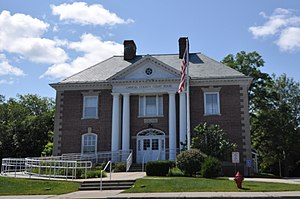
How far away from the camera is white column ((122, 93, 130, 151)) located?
2961 centimetres

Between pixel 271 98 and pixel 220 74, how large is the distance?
16.3m

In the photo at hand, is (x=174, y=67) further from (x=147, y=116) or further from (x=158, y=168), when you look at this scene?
(x=158, y=168)

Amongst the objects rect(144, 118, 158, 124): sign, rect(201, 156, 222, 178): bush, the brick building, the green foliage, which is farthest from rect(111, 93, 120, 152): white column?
rect(201, 156, 222, 178): bush

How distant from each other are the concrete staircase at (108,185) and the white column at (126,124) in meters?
10.9

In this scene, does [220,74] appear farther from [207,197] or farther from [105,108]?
[207,197]

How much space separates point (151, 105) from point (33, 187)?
14.8 meters

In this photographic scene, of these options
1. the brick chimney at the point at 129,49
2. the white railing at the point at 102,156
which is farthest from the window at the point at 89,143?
the brick chimney at the point at 129,49

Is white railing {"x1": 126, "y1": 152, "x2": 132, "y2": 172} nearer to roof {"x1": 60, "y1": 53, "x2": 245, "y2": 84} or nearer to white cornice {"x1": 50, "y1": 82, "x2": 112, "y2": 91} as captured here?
white cornice {"x1": 50, "y1": 82, "x2": 112, "y2": 91}

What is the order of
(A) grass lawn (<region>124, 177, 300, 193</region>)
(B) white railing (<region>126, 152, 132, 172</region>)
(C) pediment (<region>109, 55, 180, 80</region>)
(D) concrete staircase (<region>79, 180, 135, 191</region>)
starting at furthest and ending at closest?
(C) pediment (<region>109, 55, 180, 80</region>) → (B) white railing (<region>126, 152, 132, 172</region>) → (D) concrete staircase (<region>79, 180, 135, 191</region>) → (A) grass lawn (<region>124, 177, 300, 193</region>)

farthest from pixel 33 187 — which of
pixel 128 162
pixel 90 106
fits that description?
pixel 90 106

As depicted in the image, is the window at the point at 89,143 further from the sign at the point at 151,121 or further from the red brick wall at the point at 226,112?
the red brick wall at the point at 226,112

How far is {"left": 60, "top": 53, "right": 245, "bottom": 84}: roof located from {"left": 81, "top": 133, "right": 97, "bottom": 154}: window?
479 cm

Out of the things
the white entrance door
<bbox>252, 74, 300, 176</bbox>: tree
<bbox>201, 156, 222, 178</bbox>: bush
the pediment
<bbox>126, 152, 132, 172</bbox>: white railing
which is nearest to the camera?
<bbox>201, 156, 222, 178</bbox>: bush

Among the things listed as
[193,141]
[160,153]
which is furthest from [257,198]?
[160,153]
